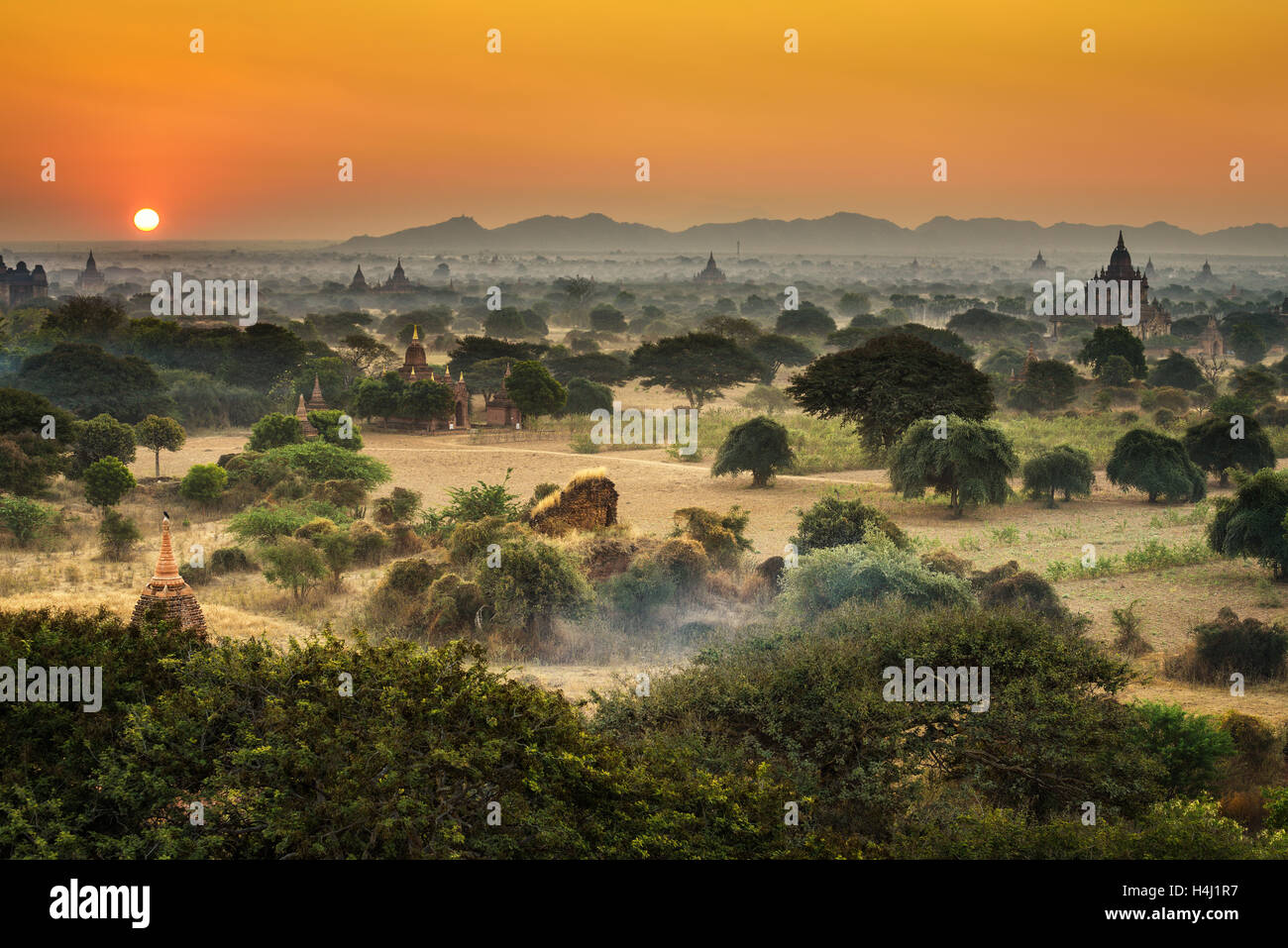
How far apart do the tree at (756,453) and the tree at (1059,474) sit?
6.71 m

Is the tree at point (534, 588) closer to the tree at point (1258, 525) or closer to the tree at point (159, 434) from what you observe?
the tree at point (1258, 525)

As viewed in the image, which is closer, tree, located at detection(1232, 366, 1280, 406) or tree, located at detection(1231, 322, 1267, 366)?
tree, located at detection(1232, 366, 1280, 406)

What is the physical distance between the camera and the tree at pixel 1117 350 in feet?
192

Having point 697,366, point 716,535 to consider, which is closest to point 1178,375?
point 697,366

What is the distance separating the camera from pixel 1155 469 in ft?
97.6

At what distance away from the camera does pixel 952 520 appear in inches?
1102

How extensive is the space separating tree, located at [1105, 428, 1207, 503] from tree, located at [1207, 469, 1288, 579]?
23.5 ft

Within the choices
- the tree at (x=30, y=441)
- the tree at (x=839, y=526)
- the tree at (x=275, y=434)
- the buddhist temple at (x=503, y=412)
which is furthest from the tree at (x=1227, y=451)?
the tree at (x=30, y=441)

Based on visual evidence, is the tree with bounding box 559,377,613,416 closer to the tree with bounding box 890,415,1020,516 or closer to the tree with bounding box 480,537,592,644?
the tree with bounding box 890,415,1020,516

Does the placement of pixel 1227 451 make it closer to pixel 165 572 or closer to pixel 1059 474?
pixel 1059 474

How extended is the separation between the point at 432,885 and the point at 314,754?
9.26 ft

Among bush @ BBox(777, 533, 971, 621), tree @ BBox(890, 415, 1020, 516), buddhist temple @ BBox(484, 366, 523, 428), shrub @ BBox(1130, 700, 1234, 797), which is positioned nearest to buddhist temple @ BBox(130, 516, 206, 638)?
bush @ BBox(777, 533, 971, 621)

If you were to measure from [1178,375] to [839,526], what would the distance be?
4119 cm

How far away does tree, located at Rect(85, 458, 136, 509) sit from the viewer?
91.5ft
